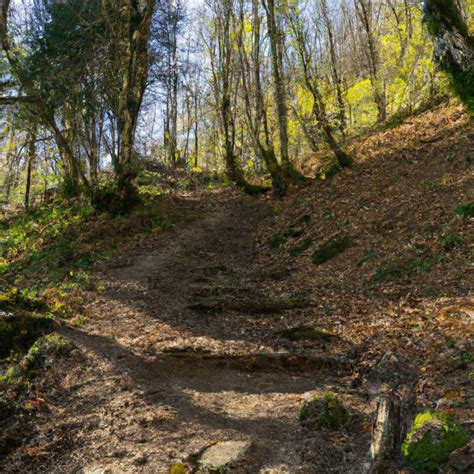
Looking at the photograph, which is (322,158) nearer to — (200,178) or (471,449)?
(200,178)

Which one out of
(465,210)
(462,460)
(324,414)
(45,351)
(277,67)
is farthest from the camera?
(277,67)

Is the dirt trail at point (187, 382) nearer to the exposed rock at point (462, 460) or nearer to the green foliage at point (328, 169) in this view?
the exposed rock at point (462, 460)

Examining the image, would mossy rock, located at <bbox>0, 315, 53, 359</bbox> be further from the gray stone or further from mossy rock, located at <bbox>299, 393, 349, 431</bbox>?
mossy rock, located at <bbox>299, 393, 349, 431</bbox>

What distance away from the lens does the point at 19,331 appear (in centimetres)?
555

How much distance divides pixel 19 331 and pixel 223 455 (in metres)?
3.42

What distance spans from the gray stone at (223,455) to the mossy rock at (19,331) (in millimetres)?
3086

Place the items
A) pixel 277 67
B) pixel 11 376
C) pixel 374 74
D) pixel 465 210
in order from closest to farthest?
pixel 11 376 → pixel 465 210 → pixel 277 67 → pixel 374 74

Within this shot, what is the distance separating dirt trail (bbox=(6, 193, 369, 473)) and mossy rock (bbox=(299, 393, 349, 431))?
0.35ft

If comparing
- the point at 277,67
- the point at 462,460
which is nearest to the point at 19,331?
the point at 462,460

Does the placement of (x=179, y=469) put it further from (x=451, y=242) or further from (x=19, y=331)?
(x=451, y=242)

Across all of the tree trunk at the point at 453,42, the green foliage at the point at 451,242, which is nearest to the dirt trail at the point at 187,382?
the green foliage at the point at 451,242

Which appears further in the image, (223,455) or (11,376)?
(11,376)

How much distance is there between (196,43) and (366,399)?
22.6 meters

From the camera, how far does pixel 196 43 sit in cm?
2316
